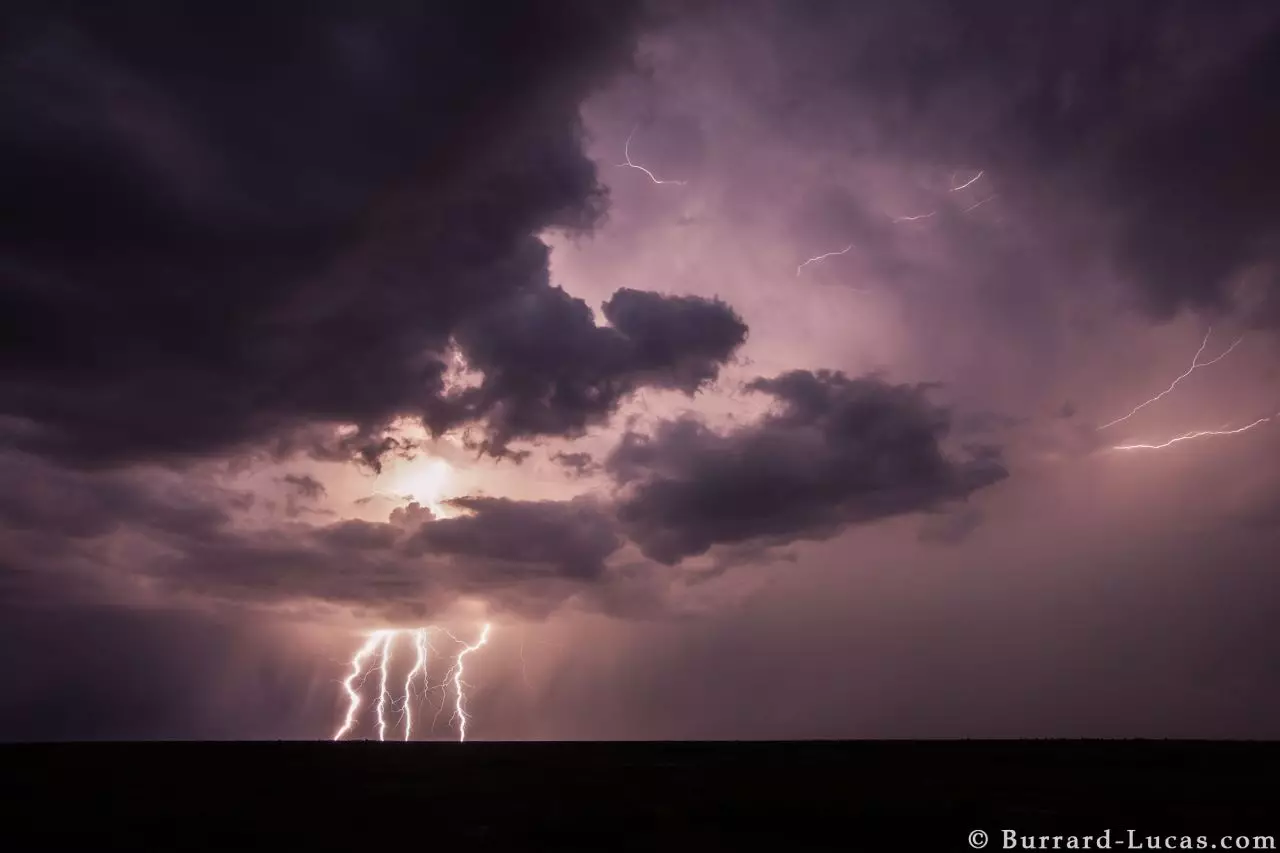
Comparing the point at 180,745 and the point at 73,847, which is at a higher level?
the point at 73,847

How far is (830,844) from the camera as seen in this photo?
2131cm

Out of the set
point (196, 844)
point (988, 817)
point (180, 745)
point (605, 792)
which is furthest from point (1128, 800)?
point (180, 745)

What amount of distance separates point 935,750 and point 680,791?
88.5 feet

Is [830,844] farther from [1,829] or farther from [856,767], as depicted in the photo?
[1,829]

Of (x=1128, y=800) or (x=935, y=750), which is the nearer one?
(x=1128, y=800)

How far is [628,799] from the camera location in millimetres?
28141

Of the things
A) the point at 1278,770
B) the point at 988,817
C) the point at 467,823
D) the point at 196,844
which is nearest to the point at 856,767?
the point at 988,817

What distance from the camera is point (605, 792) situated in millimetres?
29734

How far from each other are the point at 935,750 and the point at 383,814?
1492 inches

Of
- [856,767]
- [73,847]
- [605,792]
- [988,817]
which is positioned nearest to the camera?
[73,847]

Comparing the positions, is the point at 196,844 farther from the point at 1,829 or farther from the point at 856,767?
the point at 856,767

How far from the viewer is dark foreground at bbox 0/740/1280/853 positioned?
22.0 metres

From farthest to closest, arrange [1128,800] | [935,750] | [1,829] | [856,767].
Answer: [935,750]
[856,767]
[1128,800]
[1,829]

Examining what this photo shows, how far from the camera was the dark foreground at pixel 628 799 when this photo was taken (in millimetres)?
21969
